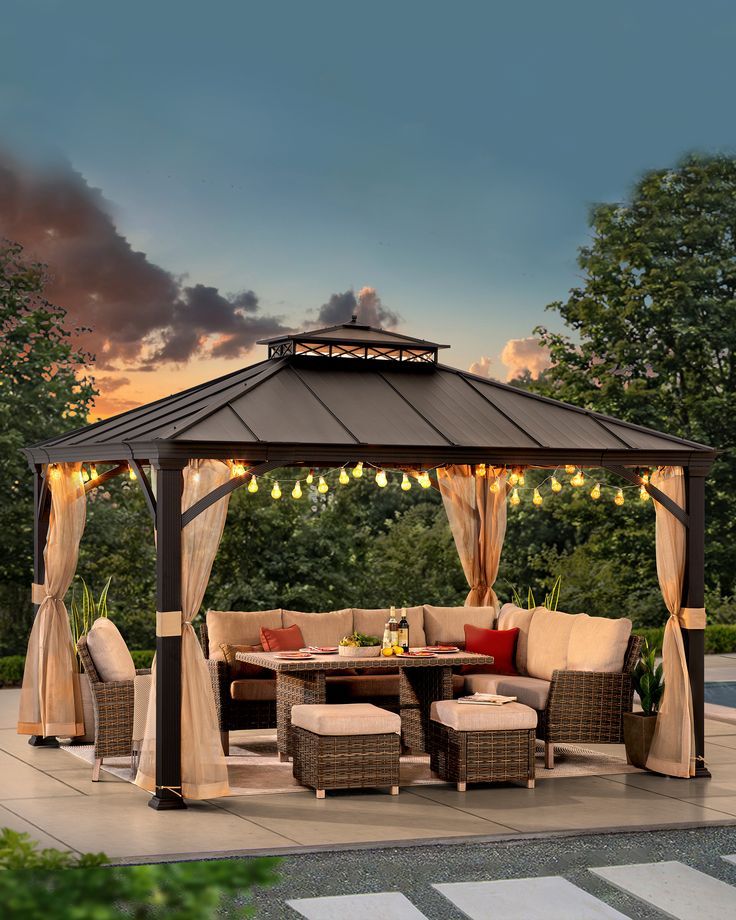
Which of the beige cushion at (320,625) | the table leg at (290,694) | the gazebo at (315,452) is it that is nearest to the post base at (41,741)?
the gazebo at (315,452)

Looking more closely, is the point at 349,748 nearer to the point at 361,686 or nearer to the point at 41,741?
the point at 361,686

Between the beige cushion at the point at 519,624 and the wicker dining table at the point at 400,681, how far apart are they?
1105mm

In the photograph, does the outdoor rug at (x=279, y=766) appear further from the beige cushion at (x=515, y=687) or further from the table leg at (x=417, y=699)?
the beige cushion at (x=515, y=687)

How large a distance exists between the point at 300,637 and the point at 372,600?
757cm

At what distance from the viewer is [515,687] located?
10.0 meters

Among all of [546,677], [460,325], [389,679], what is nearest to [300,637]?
[389,679]

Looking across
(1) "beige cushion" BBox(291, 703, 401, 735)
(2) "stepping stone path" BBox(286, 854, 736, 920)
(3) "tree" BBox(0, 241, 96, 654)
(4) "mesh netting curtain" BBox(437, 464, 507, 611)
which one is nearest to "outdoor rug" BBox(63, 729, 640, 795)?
(1) "beige cushion" BBox(291, 703, 401, 735)

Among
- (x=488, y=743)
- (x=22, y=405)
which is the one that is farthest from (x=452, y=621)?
(x=22, y=405)

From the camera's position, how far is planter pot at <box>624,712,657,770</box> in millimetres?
9359

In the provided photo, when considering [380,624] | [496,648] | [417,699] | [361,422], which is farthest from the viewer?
[380,624]

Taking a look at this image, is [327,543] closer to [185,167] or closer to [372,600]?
[372,600]

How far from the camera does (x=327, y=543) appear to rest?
1755 centimetres

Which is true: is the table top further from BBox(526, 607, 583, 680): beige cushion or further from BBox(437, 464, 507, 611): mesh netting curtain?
BBox(437, 464, 507, 611): mesh netting curtain

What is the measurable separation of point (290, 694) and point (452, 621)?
2.35m
